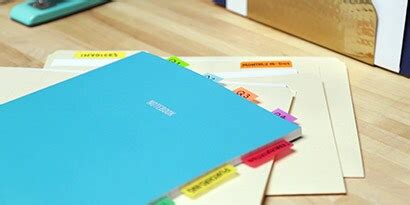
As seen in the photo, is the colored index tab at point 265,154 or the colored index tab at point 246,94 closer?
the colored index tab at point 265,154

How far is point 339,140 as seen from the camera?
73 centimetres

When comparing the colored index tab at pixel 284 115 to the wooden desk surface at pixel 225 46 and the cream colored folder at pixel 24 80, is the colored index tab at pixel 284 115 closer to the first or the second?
the wooden desk surface at pixel 225 46

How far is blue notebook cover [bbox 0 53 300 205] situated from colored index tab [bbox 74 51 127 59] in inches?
3.5

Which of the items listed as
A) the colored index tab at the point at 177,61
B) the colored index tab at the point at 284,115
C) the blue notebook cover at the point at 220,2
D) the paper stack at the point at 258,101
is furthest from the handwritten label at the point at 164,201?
the blue notebook cover at the point at 220,2

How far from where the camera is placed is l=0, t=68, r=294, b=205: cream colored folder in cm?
63

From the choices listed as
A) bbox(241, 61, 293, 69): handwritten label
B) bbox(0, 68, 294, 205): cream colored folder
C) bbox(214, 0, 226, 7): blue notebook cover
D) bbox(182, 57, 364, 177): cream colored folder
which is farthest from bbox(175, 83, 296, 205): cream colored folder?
bbox(214, 0, 226, 7): blue notebook cover

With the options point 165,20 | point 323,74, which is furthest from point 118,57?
point 323,74

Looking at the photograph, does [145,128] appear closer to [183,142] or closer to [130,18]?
[183,142]

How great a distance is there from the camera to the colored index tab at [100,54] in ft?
3.00

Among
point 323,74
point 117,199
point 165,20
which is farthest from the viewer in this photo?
point 165,20

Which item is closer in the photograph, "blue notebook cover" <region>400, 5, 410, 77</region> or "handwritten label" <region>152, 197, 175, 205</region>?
"handwritten label" <region>152, 197, 175, 205</region>

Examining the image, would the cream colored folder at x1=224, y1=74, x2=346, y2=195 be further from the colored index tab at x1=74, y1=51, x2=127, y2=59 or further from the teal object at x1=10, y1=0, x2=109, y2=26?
the teal object at x1=10, y1=0, x2=109, y2=26

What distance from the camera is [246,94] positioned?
2.63ft

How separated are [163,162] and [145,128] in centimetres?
7
